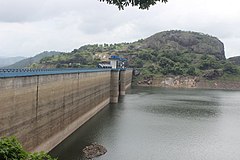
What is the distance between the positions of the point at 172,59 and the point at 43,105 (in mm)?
110523

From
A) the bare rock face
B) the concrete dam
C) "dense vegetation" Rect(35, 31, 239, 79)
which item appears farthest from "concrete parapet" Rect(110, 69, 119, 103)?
"dense vegetation" Rect(35, 31, 239, 79)

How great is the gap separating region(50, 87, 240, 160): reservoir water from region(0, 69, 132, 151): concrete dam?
1719 mm

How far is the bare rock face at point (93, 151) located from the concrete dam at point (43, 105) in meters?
3.23

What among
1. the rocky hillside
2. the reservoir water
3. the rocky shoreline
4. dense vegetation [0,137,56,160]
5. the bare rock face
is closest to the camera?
dense vegetation [0,137,56,160]

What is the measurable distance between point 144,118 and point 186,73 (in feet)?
246

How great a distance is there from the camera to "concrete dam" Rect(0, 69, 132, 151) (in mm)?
17938

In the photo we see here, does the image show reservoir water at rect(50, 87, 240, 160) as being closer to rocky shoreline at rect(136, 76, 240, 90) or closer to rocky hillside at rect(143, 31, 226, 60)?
rocky shoreline at rect(136, 76, 240, 90)

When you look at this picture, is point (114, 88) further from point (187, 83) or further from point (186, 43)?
point (186, 43)

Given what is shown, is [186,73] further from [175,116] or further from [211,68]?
[175,116]

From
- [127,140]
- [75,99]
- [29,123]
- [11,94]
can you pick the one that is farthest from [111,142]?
[11,94]

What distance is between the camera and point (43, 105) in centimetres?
2373

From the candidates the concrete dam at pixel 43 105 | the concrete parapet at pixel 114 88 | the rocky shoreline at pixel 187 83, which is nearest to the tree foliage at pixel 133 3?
the concrete dam at pixel 43 105

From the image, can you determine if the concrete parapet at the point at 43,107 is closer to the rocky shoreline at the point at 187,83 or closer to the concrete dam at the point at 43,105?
the concrete dam at the point at 43,105

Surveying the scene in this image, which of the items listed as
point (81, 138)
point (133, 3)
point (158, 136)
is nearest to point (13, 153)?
point (133, 3)
